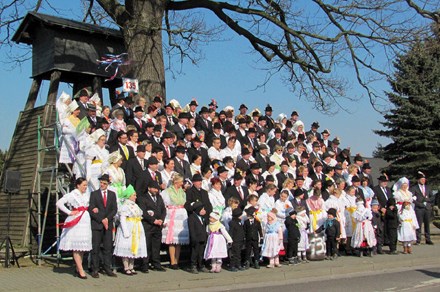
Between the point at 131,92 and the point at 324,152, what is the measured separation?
20.8 feet

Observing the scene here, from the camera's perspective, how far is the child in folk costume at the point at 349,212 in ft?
47.1

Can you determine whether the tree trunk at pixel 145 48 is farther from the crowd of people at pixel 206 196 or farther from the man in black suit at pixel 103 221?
the man in black suit at pixel 103 221

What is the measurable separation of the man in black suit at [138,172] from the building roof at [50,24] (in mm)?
9034

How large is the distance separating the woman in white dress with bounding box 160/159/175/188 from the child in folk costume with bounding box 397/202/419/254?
696cm

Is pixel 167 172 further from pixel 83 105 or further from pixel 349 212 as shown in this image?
pixel 349 212

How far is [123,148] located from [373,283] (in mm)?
6040

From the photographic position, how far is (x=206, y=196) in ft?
38.9

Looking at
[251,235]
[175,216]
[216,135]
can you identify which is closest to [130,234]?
[175,216]

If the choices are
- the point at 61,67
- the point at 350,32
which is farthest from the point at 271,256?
the point at 61,67

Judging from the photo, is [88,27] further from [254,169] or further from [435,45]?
[435,45]

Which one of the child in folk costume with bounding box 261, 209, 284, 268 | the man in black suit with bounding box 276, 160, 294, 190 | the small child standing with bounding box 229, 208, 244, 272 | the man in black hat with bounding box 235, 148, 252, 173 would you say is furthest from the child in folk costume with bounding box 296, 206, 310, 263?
the small child standing with bounding box 229, 208, 244, 272

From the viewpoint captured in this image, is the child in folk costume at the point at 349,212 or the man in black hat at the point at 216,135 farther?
the man in black hat at the point at 216,135

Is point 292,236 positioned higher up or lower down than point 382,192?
lower down

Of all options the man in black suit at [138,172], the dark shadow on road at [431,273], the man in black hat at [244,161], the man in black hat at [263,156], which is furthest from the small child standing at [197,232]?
the dark shadow on road at [431,273]
